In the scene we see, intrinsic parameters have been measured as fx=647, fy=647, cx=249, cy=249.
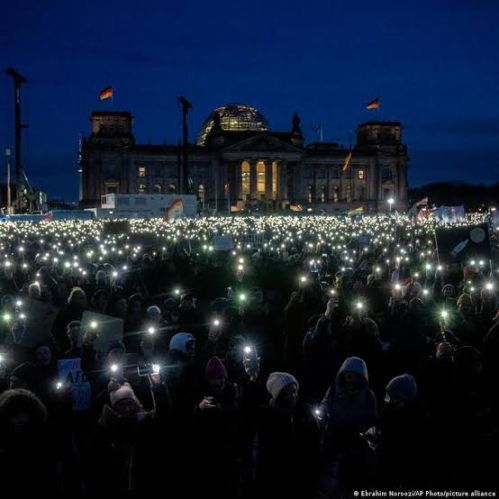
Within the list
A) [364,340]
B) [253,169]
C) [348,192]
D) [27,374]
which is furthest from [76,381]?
[348,192]

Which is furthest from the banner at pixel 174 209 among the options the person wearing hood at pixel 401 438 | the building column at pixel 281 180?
the building column at pixel 281 180

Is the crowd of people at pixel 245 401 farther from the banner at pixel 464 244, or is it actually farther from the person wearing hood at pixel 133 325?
the banner at pixel 464 244

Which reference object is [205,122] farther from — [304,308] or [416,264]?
[304,308]

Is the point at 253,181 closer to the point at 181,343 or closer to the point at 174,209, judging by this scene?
the point at 174,209

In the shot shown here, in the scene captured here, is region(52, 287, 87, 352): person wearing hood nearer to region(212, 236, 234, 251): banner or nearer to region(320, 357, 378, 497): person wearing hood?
region(320, 357, 378, 497): person wearing hood

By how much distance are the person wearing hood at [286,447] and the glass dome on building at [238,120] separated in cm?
10521

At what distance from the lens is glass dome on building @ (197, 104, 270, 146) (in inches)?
4355

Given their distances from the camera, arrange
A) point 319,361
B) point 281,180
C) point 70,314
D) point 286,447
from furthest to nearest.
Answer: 1. point 281,180
2. point 70,314
3. point 319,361
4. point 286,447

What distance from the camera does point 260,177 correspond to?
4001 inches

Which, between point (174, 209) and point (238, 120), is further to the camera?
point (238, 120)

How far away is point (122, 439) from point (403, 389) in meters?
2.21

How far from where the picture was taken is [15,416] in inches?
166

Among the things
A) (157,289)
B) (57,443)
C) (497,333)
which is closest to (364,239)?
(157,289)

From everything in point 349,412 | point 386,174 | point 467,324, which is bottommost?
point 349,412
